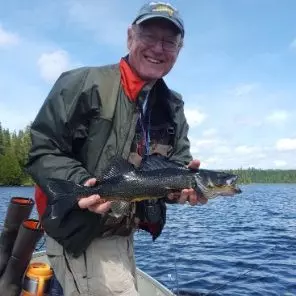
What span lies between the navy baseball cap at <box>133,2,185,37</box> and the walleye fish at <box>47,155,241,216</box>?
1419mm

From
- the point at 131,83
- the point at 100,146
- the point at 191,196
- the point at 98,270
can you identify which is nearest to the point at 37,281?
the point at 98,270

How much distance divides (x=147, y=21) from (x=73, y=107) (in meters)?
1.17

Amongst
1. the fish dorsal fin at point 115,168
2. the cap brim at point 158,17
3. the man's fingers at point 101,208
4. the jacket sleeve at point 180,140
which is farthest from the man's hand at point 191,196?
the cap brim at point 158,17

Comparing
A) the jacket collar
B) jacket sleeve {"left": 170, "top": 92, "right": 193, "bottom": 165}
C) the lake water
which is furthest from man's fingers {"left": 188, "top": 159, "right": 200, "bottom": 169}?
the lake water

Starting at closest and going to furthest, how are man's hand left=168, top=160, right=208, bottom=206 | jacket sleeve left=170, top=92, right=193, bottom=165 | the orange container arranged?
1. man's hand left=168, top=160, right=208, bottom=206
2. jacket sleeve left=170, top=92, right=193, bottom=165
3. the orange container

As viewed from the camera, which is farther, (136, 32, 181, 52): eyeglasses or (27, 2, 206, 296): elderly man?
(136, 32, 181, 52): eyeglasses

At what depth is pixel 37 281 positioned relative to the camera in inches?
225

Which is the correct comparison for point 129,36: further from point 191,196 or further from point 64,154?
point 191,196

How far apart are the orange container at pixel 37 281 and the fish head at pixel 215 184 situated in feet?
7.84

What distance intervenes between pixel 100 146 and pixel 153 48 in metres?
1.15

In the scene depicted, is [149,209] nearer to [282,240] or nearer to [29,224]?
[29,224]

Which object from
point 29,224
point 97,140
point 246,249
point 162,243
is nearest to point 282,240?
point 246,249

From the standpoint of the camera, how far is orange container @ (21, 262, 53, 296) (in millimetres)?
5684

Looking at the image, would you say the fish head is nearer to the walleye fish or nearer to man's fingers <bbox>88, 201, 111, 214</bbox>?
the walleye fish
